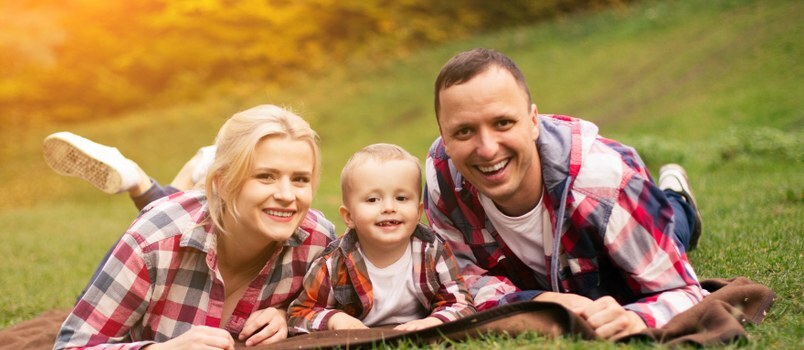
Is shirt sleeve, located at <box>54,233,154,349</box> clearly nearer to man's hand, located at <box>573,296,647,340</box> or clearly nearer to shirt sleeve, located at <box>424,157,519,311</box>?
shirt sleeve, located at <box>424,157,519,311</box>

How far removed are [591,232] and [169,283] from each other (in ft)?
5.29

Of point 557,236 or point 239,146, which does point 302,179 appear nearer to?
point 239,146

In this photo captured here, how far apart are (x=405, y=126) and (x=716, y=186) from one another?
26.1ft

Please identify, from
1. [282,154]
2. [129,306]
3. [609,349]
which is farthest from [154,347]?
[609,349]

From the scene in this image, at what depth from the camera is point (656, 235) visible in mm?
2865

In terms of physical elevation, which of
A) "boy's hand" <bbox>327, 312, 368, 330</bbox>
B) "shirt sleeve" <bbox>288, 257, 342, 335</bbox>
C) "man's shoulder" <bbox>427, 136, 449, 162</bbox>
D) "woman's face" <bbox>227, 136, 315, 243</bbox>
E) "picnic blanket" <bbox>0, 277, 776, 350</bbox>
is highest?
"man's shoulder" <bbox>427, 136, 449, 162</bbox>

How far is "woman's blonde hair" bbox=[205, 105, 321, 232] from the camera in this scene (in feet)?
9.49

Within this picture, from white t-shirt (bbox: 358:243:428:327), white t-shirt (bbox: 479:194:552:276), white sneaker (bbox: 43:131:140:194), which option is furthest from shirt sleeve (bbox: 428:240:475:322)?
white sneaker (bbox: 43:131:140:194)

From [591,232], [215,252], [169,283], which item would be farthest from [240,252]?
[591,232]

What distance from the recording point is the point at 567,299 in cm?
286

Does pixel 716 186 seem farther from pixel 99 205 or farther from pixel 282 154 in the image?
pixel 99 205

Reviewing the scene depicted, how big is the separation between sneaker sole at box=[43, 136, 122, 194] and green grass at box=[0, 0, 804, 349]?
40.1 inches

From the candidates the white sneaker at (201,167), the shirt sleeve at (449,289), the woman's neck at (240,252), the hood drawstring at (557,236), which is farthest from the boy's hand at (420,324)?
the white sneaker at (201,167)

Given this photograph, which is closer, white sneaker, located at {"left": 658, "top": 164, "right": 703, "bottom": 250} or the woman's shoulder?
the woman's shoulder
